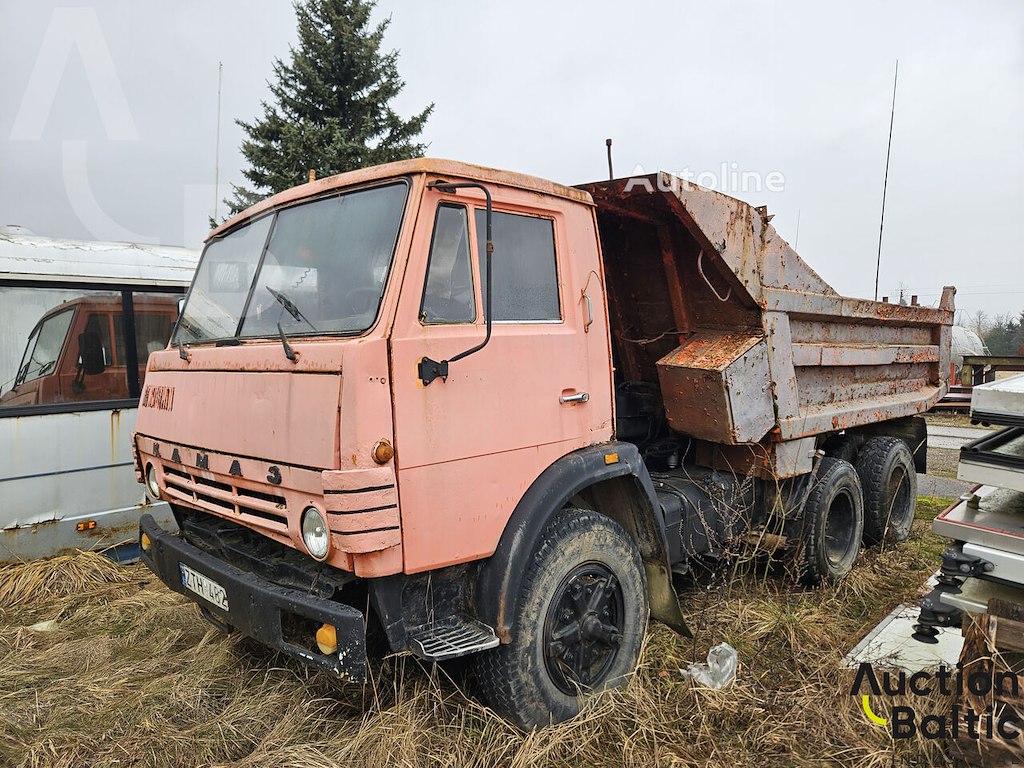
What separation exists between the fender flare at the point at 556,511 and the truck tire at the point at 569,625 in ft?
0.37

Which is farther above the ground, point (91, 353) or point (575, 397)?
point (91, 353)

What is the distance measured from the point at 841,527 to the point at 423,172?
4085mm

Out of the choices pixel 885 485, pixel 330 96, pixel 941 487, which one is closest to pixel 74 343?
pixel 885 485

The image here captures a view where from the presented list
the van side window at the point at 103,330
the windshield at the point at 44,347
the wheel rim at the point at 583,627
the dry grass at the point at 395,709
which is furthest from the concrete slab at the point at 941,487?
the windshield at the point at 44,347

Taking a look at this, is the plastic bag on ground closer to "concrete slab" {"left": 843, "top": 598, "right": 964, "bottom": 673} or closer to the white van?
"concrete slab" {"left": 843, "top": 598, "right": 964, "bottom": 673}

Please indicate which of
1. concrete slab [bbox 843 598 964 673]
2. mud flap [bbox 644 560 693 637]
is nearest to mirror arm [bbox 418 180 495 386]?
mud flap [bbox 644 560 693 637]

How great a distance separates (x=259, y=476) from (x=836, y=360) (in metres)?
3.87

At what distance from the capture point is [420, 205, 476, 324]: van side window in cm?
259

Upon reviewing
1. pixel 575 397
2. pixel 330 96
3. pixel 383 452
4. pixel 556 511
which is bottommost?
pixel 556 511

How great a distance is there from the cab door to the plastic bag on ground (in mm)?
1262

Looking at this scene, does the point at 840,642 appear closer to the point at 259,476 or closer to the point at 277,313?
the point at 259,476

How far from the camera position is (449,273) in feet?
8.74

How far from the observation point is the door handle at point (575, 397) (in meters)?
3.03

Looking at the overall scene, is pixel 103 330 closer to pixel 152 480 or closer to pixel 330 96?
pixel 152 480
